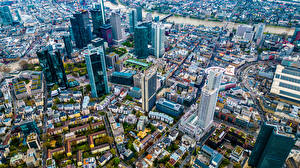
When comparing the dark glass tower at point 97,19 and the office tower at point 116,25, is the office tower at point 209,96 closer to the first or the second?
the office tower at point 116,25

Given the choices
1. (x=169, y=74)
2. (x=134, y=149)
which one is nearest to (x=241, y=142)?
(x=134, y=149)

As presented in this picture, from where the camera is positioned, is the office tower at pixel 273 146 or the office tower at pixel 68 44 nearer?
the office tower at pixel 273 146

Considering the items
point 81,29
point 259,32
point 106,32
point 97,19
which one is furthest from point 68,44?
point 259,32

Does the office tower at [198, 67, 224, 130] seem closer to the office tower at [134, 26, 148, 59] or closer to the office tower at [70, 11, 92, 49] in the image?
the office tower at [134, 26, 148, 59]

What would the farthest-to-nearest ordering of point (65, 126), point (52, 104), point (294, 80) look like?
point (52, 104)
point (294, 80)
point (65, 126)

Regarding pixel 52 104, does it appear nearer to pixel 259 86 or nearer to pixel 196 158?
pixel 196 158

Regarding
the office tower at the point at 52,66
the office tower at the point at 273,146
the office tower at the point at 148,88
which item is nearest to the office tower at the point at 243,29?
the office tower at the point at 148,88

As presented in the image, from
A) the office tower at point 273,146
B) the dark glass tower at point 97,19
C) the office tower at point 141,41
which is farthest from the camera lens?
the dark glass tower at point 97,19
